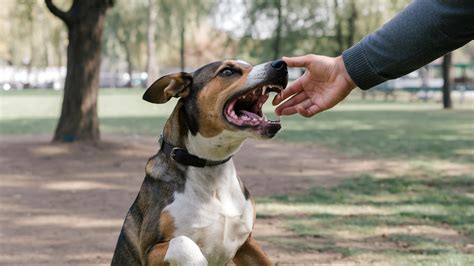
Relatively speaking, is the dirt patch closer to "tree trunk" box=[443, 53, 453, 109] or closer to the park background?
the park background

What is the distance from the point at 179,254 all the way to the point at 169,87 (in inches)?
39.7

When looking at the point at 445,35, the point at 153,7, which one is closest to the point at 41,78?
the point at 153,7

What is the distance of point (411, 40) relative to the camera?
3.42 meters

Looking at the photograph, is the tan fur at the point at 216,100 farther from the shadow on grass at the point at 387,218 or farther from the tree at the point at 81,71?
the tree at the point at 81,71

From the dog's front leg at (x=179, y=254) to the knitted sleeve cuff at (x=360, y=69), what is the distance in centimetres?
125

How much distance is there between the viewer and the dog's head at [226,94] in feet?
13.8

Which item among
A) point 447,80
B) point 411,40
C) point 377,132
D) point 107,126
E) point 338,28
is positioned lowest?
point 338,28

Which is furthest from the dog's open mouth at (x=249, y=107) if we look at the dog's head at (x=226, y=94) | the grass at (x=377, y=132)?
the grass at (x=377, y=132)

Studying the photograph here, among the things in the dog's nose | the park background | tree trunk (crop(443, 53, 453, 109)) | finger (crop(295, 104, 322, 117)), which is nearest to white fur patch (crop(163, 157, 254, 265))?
finger (crop(295, 104, 322, 117))

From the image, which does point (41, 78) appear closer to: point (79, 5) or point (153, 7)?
point (153, 7)

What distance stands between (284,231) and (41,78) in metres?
86.5

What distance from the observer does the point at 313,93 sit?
14.1 feet

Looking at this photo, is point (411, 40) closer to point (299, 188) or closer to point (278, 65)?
point (278, 65)

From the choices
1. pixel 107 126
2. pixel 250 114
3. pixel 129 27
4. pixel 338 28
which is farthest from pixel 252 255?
pixel 129 27
